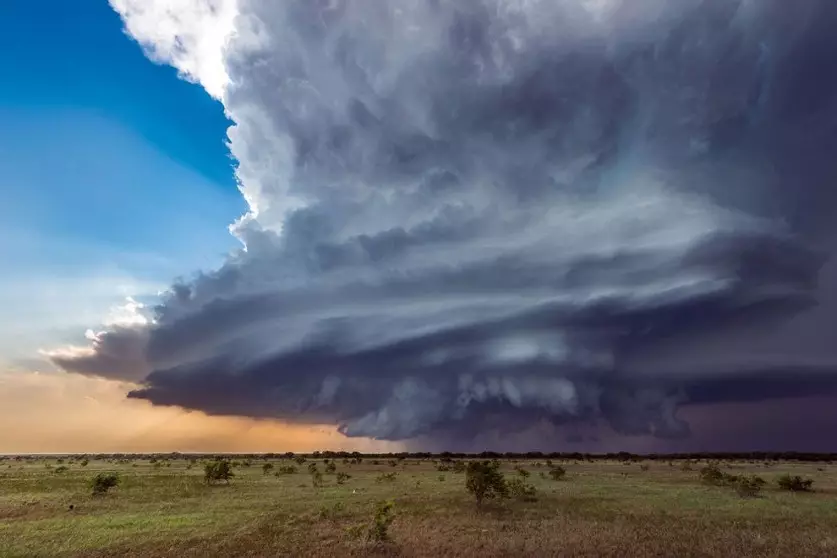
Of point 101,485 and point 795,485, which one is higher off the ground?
point 101,485

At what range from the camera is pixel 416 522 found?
41.7 meters

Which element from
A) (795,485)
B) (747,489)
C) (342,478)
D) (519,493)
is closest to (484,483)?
(519,493)

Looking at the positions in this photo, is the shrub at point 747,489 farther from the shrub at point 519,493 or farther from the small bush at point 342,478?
the small bush at point 342,478

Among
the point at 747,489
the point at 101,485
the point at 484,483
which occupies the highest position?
the point at 101,485

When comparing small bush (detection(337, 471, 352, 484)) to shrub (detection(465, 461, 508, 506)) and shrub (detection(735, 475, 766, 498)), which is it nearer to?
shrub (detection(465, 461, 508, 506))

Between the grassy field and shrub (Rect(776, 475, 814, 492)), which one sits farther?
shrub (Rect(776, 475, 814, 492))

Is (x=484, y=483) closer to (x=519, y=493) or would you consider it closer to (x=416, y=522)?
(x=519, y=493)

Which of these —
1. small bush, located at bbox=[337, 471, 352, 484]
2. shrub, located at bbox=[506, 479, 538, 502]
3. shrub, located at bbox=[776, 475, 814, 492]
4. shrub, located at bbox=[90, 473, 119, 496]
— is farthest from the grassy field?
small bush, located at bbox=[337, 471, 352, 484]

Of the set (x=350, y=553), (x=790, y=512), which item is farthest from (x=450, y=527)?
(x=790, y=512)

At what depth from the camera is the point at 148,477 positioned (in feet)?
257

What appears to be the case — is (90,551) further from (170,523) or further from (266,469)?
(266,469)

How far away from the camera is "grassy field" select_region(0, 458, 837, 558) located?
3388 cm

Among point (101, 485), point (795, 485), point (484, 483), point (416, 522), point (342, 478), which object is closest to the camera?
point (416, 522)

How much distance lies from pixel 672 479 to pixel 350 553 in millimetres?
62740
